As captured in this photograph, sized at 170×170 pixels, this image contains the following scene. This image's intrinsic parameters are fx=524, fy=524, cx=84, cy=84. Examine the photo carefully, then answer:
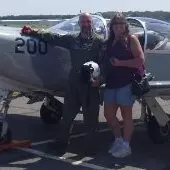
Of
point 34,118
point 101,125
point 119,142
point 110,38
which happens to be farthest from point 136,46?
point 34,118

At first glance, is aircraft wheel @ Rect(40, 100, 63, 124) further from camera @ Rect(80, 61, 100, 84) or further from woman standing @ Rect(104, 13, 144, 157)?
camera @ Rect(80, 61, 100, 84)

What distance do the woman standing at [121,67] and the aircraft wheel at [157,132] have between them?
1151 millimetres

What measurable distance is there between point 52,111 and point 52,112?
0.19ft

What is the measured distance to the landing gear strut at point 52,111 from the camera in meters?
9.23

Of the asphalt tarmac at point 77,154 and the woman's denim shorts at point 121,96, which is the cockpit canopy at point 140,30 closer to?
the woman's denim shorts at point 121,96

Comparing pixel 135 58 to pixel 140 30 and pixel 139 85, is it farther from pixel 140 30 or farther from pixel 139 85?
pixel 140 30

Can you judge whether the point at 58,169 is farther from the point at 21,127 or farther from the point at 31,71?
the point at 21,127

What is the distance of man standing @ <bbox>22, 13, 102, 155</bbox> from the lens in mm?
6645

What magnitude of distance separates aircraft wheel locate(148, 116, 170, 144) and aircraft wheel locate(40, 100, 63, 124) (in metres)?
1.94

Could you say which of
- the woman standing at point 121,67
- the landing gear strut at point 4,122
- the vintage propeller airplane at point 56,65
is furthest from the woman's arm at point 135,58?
the landing gear strut at point 4,122

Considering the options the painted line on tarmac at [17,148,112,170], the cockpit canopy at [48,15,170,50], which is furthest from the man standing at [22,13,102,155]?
the cockpit canopy at [48,15,170,50]

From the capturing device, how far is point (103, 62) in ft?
21.8

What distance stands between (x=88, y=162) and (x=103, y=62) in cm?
128

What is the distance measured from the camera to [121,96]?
6645 mm
